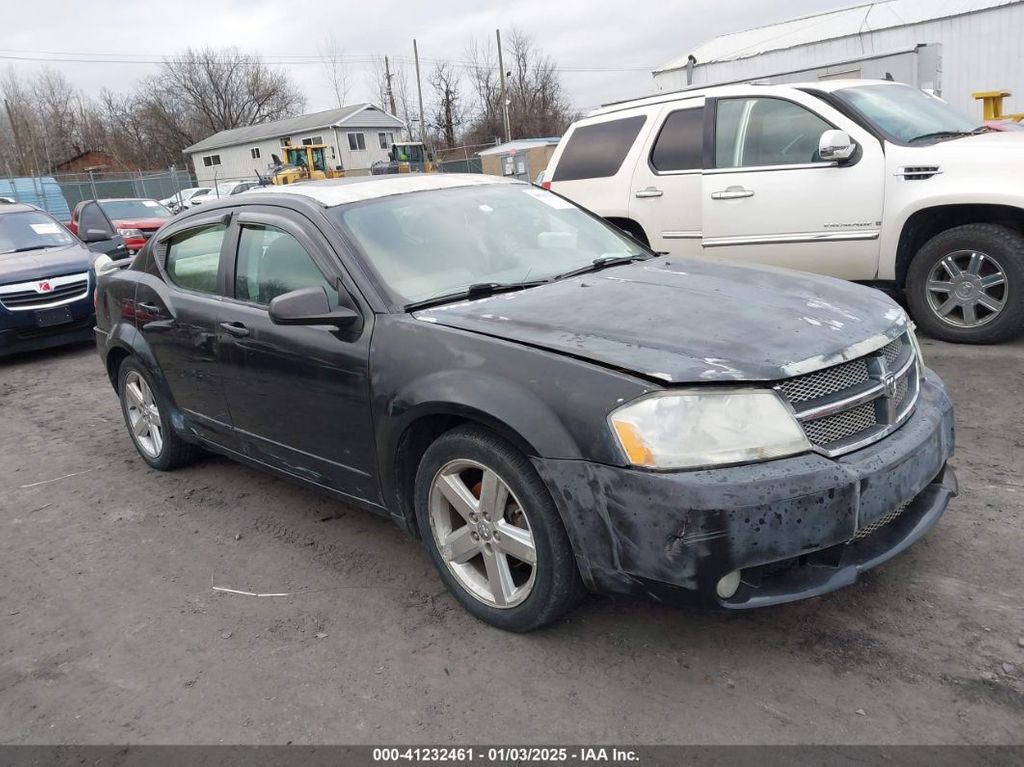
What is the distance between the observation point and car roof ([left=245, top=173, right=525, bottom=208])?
370cm

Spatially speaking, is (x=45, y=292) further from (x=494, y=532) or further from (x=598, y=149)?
(x=494, y=532)

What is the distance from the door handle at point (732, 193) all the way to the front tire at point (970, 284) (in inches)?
51.8

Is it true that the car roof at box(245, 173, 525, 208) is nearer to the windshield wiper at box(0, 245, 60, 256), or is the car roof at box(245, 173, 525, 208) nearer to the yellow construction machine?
the windshield wiper at box(0, 245, 60, 256)

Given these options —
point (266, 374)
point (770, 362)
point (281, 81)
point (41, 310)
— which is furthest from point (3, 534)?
point (281, 81)

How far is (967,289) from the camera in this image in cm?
567

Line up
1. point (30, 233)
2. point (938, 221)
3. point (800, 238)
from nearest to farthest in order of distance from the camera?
1. point (938, 221)
2. point (800, 238)
3. point (30, 233)

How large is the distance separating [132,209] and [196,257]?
1332 centimetres

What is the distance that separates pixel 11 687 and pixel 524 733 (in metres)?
1.91

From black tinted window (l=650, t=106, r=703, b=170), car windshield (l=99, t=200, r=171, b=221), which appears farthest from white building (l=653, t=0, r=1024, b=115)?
black tinted window (l=650, t=106, r=703, b=170)

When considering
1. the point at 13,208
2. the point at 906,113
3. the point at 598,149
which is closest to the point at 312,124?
the point at 13,208

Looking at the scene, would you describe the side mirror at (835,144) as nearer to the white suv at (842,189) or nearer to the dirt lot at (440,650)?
the white suv at (842,189)

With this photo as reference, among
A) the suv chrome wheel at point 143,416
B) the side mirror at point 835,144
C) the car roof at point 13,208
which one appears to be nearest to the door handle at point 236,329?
the suv chrome wheel at point 143,416

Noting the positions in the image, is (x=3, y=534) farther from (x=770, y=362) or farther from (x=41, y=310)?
(x=41, y=310)

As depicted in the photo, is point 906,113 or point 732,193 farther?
point 732,193
